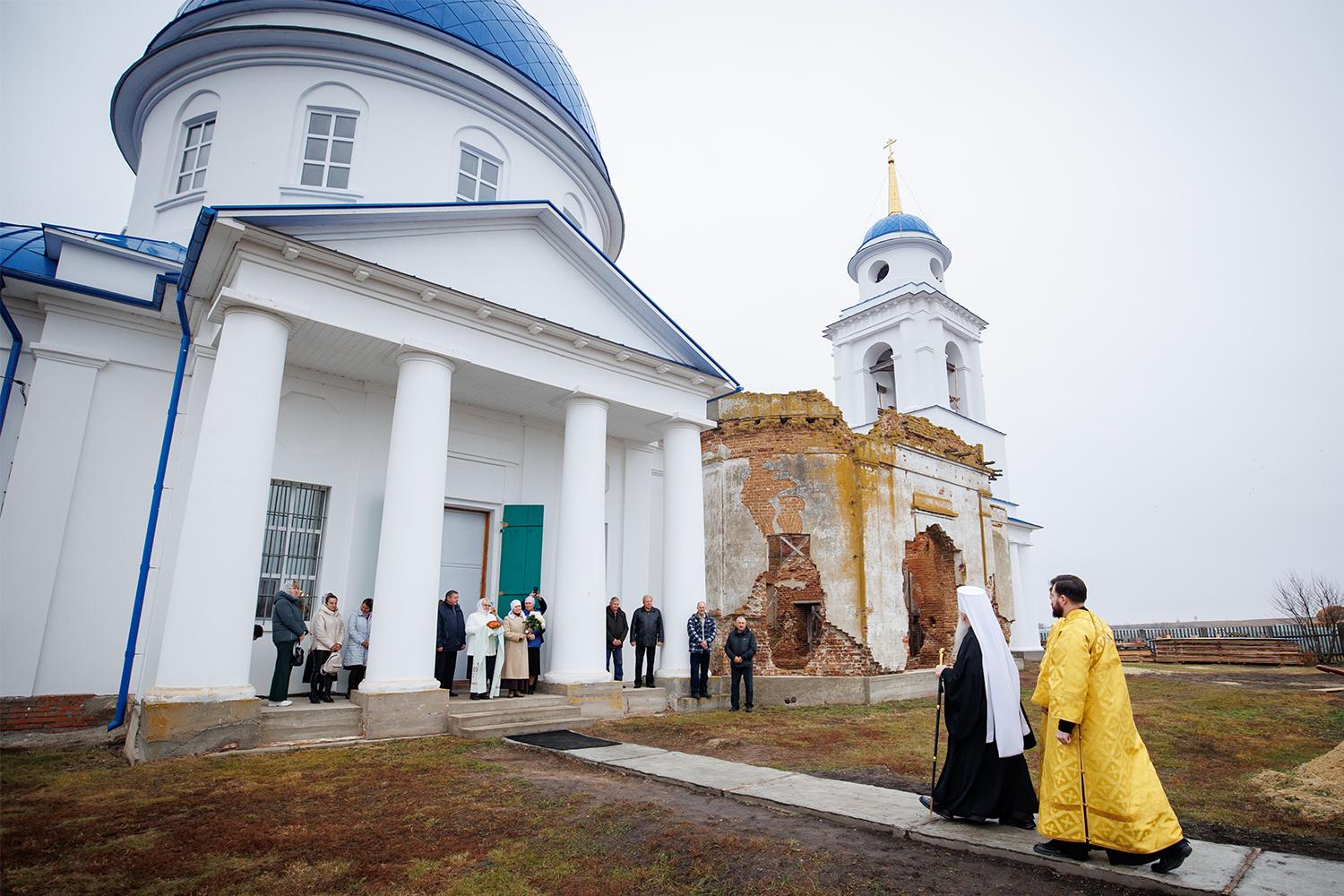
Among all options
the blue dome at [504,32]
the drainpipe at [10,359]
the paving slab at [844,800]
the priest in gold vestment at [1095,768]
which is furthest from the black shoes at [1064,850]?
the blue dome at [504,32]

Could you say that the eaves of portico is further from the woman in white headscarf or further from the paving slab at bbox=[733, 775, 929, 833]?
the woman in white headscarf

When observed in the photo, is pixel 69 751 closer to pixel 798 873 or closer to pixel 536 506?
pixel 536 506

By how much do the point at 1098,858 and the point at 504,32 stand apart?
18.0 m

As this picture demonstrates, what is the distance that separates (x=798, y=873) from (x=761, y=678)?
971 centimetres

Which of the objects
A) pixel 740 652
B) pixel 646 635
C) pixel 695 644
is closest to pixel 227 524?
pixel 646 635

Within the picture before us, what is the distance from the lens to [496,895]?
394cm

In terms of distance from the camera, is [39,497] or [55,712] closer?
[55,712]

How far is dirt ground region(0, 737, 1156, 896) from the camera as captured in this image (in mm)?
4059


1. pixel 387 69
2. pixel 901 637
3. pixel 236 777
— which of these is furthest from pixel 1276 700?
pixel 387 69

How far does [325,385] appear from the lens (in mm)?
11414

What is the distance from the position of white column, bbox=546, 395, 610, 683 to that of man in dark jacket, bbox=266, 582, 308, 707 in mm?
3661

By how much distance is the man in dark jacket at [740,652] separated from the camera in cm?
1235

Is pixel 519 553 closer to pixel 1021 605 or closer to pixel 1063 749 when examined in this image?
pixel 1063 749


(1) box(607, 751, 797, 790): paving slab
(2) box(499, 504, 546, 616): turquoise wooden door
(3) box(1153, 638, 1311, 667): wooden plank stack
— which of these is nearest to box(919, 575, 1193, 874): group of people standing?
(1) box(607, 751, 797, 790): paving slab
